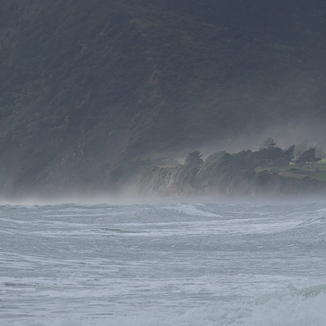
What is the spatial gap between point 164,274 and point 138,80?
115 metres

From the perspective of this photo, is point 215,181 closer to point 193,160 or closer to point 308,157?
point 308,157

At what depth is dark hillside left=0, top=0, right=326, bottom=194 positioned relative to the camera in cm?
12269

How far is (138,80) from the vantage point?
139 m

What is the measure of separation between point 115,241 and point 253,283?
1110 cm

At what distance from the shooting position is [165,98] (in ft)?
431

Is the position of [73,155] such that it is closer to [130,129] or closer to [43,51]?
[130,129]

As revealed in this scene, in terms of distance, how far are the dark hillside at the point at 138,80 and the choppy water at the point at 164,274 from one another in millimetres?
72182

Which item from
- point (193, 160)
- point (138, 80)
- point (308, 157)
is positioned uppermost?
point (138, 80)

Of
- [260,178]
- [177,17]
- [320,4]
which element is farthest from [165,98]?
[260,178]

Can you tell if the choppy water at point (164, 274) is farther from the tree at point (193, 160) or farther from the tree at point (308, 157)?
the tree at point (193, 160)

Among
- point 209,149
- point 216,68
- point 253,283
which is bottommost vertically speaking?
point 253,283

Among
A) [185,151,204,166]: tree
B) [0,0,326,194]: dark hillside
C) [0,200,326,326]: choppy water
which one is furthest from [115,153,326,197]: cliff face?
[0,200,326,326]: choppy water

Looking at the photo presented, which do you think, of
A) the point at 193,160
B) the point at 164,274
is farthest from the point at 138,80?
the point at 164,274

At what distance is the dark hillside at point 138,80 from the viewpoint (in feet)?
403
